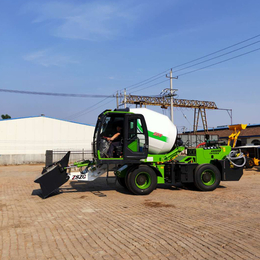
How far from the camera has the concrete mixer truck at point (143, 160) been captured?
33.2 feet

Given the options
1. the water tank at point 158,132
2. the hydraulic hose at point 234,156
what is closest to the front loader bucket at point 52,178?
the water tank at point 158,132

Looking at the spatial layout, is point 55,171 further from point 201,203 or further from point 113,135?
point 201,203

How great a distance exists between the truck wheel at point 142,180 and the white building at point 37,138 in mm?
25997

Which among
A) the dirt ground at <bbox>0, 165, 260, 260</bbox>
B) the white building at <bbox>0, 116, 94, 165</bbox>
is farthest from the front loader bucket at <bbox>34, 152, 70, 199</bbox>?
the white building at <bbox>0, 116, 94, 165</bbox>

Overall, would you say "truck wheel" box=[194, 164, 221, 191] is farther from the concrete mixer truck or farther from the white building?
the white building

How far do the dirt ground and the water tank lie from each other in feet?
5.97

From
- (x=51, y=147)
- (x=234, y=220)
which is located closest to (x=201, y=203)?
(x=234, y=220)

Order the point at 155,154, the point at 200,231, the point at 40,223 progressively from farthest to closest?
the point at 155,154
the point at 40,223
the point at 200,231

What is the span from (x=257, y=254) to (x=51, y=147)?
34.0m

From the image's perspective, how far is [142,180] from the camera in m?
10.4

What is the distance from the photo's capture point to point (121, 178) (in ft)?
37.9

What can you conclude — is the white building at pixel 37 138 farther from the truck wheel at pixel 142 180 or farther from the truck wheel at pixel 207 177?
the truck wheel at pixel 207 177

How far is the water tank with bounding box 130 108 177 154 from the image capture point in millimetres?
10789

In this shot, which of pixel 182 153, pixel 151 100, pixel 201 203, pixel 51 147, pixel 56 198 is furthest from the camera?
pixel 151 100
